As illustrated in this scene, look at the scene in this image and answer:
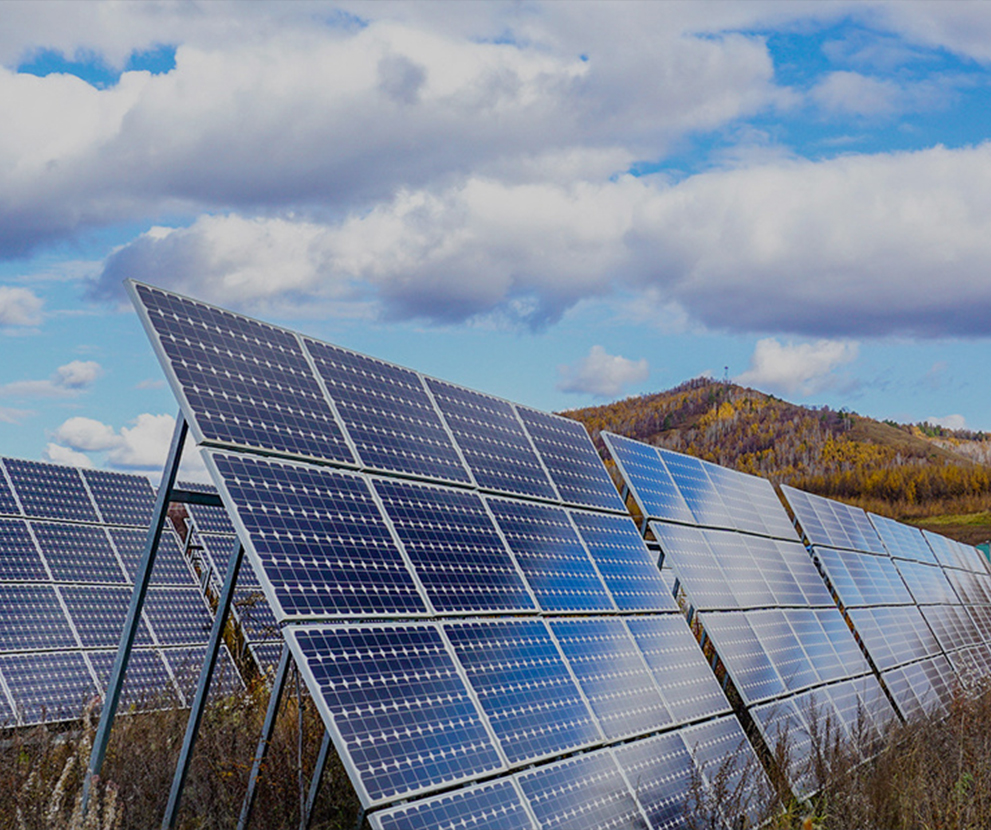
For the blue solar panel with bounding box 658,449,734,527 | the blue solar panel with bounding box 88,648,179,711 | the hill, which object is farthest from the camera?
the hill

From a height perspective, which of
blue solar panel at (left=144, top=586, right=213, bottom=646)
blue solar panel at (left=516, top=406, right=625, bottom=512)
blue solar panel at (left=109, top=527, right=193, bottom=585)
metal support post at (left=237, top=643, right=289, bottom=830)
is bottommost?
metal support post at (left=237, top=643, right=289, bottom=830)

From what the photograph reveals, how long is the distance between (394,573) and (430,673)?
948 millimetres

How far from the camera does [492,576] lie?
9.24 metres

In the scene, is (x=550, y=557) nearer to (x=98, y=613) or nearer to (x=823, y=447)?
(x=98, y=613)

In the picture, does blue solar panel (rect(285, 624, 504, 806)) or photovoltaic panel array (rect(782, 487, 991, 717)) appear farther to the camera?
photovoltaic panel array (rect(782, 487, 991, 717))

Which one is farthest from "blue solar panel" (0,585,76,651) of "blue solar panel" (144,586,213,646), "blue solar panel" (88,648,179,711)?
"blue solar panel" (144,586,213,646)

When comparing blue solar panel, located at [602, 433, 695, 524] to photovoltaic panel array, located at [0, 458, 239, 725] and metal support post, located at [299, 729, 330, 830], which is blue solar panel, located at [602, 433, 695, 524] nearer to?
metal support post, located at [299, 729, 330, 830]

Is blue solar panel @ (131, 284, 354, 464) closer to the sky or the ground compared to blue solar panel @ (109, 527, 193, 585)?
closer to the ground

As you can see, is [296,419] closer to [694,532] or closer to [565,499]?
[565,499]

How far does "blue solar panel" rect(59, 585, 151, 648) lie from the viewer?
50.3ft

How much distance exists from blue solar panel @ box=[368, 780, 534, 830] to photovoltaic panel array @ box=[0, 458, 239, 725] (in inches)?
276

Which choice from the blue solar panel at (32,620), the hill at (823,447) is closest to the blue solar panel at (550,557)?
the blue solar panel at (32,620)

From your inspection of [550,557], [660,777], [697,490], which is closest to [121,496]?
[697,490]

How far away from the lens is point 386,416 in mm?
9898
